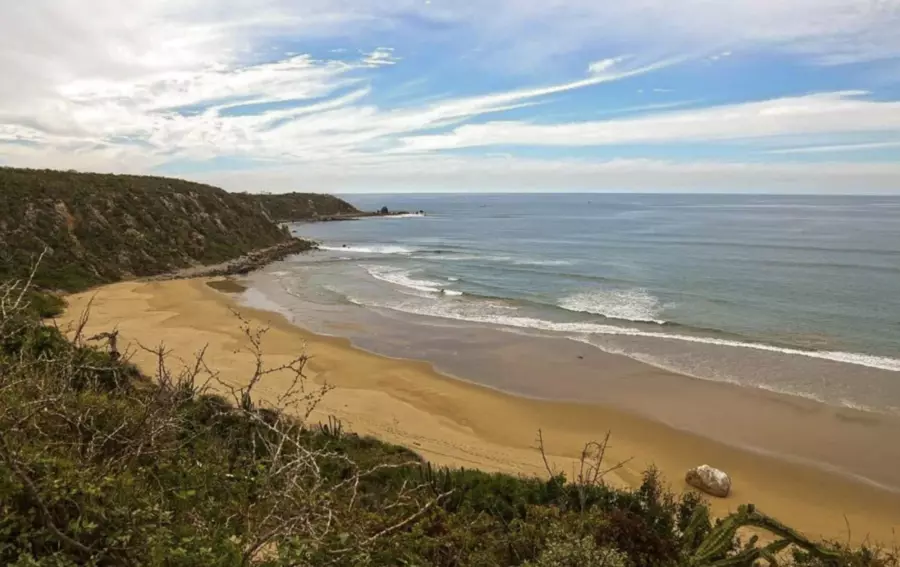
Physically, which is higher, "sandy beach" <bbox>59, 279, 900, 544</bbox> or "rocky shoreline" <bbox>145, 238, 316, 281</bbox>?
"rocky shoreline" <bbox>145, 238, 316, 281</bbox>

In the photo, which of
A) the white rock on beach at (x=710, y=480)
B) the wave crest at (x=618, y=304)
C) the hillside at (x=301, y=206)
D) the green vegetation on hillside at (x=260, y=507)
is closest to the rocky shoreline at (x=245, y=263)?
the wave crest at (x=618, y=304)

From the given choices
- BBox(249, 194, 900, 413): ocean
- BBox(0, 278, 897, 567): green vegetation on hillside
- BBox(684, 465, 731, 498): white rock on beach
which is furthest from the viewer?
BBox(249, 194, 900, 413): ocean

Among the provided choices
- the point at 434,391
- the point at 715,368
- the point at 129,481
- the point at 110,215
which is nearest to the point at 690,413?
the point at 715,368

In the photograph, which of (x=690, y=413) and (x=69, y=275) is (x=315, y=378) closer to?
(x=690, y=413)

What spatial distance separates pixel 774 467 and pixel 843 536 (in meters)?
2.62

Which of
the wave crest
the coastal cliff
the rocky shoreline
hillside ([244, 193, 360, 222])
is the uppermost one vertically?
hillside ([244, 193, 360, 222])

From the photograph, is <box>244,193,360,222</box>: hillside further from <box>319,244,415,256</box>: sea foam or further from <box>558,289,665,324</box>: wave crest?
<box>558,289,665,324</box>: wave crest

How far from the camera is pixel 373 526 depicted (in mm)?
6551

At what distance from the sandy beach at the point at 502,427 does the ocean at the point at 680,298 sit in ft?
11.6

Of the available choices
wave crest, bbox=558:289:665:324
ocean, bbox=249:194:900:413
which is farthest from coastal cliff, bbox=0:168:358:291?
wave crest, bbox=558:289:665:324

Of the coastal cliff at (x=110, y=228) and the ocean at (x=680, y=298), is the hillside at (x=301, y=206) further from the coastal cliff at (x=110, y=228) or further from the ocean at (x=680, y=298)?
the ocean at (x=680, y=298)

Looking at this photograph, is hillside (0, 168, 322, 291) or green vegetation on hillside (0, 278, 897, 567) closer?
green vegetation on hillside (0, 278, 897, 567)

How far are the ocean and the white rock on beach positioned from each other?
22.9ft

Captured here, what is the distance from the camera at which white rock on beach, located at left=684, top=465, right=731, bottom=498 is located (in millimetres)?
11938
